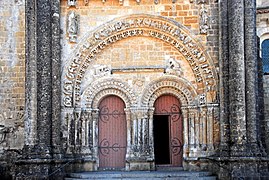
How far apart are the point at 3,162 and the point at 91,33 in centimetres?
501

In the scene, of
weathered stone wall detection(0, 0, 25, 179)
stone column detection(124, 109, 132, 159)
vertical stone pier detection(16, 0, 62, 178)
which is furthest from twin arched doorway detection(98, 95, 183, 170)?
weathered stone wall detection(0, 0, 25, 179)

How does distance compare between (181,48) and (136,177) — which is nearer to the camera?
(136,177)

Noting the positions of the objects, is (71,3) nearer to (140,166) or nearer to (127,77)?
(127,77)

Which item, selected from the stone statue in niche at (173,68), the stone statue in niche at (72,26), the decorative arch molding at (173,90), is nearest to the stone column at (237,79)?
the decorative arch molding at (173,90)

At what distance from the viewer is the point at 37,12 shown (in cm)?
1423

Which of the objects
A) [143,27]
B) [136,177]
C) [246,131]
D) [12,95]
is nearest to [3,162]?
[12,95]

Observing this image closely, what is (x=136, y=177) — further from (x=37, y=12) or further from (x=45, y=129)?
(x=37, y=12)

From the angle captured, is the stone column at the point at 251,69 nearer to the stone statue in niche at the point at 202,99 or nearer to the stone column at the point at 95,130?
the stone statue in niche at the point at 202,99

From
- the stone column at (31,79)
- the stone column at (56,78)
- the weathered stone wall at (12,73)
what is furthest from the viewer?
the weathered stone wall at (12,73)

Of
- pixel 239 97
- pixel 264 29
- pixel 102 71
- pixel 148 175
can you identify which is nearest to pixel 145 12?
pixel 102 71

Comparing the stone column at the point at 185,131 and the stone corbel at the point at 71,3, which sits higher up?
the stone corbel at the point at 71,3

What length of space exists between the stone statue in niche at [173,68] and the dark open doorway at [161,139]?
1.44 metres

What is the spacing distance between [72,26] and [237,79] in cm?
532

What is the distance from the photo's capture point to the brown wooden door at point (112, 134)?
49.3 ft
